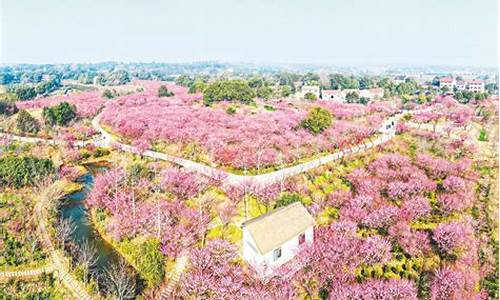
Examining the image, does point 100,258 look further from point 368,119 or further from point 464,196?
point 368,119

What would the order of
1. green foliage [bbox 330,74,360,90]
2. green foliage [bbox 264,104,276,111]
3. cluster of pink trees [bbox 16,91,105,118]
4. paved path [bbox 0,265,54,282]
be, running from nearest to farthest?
paved path [bbox 0,265,54,282], green foliage [bbox 264,104,276,111], cluster of pink trees [bbox 16,91,105,118], green foliage [bbox 330,74,360,90]

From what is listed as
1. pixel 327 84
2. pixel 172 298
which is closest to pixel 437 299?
pixel 172 298

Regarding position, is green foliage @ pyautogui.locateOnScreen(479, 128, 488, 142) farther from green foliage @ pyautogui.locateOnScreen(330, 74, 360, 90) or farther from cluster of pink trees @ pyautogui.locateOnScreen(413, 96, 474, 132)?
→ green foliage @ pyautogui.locateOnScreen(330, 74, 360, 90)

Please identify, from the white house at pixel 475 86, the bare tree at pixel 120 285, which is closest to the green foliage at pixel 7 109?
the bare tree at pixel 120 285

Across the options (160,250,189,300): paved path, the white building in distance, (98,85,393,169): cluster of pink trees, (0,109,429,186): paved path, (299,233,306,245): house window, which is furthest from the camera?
the white building in distance

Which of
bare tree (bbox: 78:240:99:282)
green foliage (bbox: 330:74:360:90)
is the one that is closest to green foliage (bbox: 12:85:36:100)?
bare tree (bbox: 78:240:99:282)

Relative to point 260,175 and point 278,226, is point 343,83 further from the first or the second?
point 278,226

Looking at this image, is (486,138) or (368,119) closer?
(486,138)
